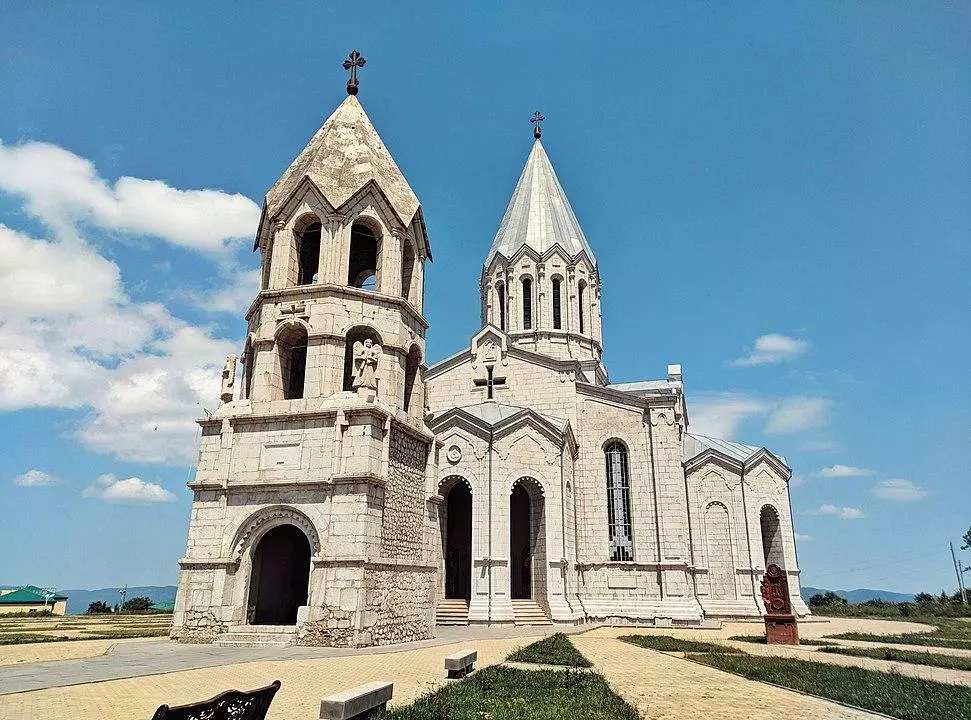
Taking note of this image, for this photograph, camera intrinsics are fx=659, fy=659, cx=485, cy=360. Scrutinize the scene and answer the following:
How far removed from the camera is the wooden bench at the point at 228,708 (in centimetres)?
474

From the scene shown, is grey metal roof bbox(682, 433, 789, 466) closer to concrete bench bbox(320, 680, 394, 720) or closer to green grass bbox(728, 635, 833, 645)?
green grass bbox(728, 635, 833, 645)

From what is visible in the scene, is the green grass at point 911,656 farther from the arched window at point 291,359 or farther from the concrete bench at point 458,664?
the arched window at point 291,359

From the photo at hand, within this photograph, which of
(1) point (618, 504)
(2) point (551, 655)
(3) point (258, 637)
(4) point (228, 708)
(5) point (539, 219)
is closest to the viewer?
(4) point (228, 708)

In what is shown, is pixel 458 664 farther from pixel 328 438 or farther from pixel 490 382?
pixel 490 382

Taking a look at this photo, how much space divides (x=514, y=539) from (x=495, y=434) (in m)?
6.26

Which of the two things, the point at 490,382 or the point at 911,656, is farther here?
the point at 490,382

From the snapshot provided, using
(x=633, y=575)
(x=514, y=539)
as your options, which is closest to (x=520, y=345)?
(x=514, y=539)

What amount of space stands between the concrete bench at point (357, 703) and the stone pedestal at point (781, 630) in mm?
13456

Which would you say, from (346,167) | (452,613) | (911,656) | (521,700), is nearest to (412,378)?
(346,167)

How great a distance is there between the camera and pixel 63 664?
11.2 meters

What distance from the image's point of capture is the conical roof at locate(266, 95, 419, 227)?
57.7ft

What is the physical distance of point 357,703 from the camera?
270 inches

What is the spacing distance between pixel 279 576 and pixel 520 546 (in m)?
14.4

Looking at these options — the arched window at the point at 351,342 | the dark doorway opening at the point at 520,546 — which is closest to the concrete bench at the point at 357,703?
the arched window at the point at 351,342
